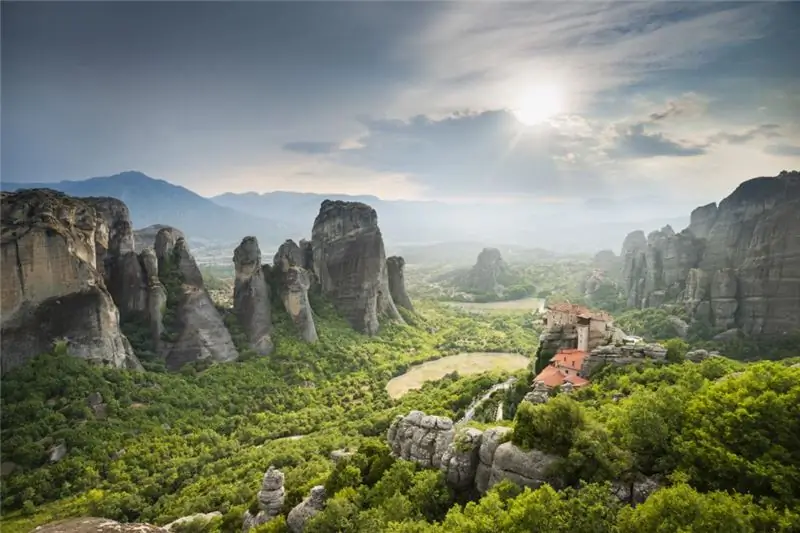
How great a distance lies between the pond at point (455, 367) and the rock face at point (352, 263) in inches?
520

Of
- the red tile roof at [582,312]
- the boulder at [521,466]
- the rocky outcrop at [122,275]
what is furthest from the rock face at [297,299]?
the boulder at [521,466]

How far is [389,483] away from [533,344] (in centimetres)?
6694

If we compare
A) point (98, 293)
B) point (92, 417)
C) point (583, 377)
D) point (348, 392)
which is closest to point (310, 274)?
point (348, 392)

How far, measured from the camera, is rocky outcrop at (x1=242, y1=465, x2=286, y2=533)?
78.8 ft

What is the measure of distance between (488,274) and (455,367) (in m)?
85.6

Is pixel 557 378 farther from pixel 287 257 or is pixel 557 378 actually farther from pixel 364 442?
pixel 287 257

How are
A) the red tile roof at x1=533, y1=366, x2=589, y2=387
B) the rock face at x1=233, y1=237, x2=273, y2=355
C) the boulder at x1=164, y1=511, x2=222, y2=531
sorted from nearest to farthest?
the boulder at x1=164, y1=511, x2=222, y2=531 < the red tile roof at x1=533, y1=366, x2=589, y2=387 < the rock face at x1=233, y1=237, x2=273, y2=355

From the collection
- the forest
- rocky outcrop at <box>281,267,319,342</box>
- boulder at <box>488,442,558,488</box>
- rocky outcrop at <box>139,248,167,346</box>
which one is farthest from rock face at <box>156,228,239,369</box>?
boulder at <box>488,442,558,488</box>

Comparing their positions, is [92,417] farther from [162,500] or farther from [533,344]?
[533,344]

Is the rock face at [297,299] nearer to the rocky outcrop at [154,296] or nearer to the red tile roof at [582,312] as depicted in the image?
the rocky outcrop at [154,296]

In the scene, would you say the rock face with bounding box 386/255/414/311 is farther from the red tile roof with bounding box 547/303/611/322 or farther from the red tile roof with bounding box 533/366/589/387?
the red tile roof with bounding box 533/366/589/387

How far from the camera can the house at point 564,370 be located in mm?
33438

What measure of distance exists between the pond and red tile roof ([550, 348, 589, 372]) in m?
23.8

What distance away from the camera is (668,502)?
13.3 m
